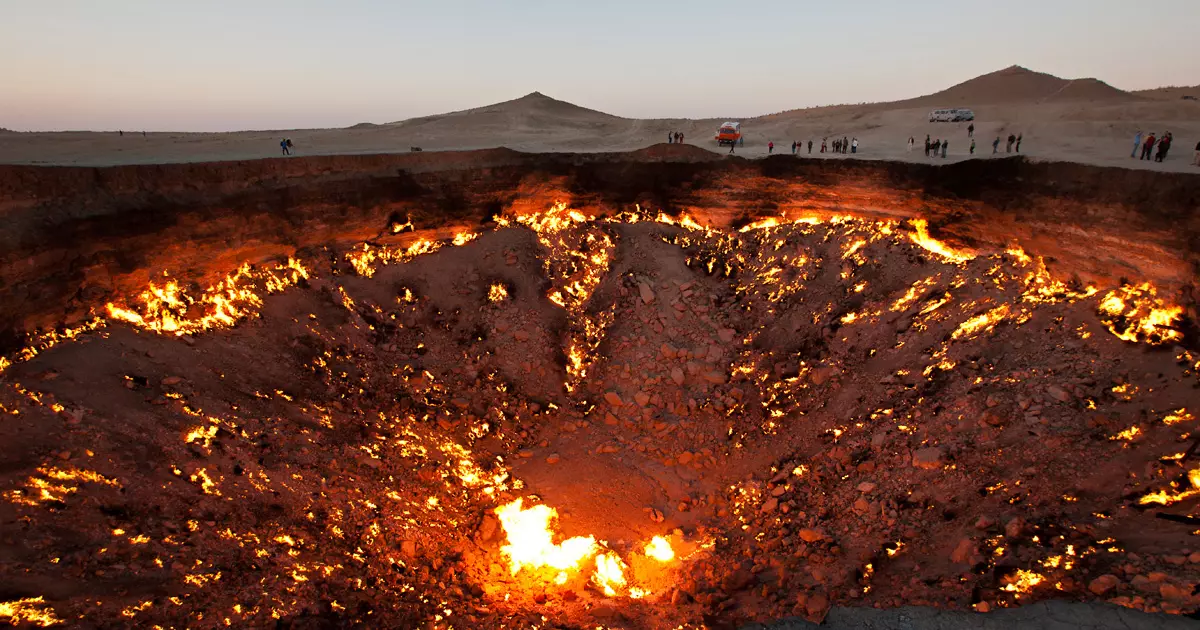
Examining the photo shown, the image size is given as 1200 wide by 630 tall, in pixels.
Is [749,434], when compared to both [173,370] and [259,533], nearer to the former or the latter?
[259,533]

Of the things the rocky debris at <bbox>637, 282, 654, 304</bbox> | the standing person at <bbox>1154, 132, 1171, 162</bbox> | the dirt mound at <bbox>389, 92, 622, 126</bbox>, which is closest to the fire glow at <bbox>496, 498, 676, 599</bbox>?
the rocky debris at <bbox>637, 282, 654, 304</bbox>

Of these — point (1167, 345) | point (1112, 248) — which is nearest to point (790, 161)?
point (1112, 248)

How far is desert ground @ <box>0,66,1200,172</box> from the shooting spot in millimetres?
16219

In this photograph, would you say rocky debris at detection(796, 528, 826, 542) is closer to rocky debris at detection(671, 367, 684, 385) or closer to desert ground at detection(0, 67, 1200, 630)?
desert ground at detection(0, 67, 1200, 630)

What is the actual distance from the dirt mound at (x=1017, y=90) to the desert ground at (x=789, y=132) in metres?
0.07

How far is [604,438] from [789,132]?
23048 millimetres

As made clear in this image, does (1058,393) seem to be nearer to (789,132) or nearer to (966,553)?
(966,553)

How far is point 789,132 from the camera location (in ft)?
100

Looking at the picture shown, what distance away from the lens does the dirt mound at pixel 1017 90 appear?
3322 cm

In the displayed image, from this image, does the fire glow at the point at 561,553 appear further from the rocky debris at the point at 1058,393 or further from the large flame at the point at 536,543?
the rocky debris at the point at 1058,393

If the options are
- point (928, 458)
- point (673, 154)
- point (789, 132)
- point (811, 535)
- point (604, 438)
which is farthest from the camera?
point (789, 132)

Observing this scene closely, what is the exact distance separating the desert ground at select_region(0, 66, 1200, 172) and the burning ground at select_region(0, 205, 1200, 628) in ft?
14.5

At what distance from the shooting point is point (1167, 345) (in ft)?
35.3

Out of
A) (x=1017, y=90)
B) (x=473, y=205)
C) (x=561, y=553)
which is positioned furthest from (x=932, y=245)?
(x=1017, y=90)
